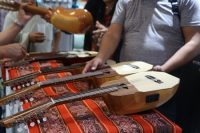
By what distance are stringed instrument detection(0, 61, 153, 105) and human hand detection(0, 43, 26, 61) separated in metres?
0.31

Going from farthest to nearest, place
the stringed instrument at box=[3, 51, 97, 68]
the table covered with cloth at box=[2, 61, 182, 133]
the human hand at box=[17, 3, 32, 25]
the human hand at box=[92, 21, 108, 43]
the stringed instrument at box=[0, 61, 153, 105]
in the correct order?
the human hand at box=[92, 21, 108, 43]
the stringed instrument at box=[3, 51, 97, 68]
the human hand at box=[17, 3, 32, 25]
the stringed instrument at box=[0, 61, 153, 105]
the table covered with cloth at box=[2, 61, 182, 133]

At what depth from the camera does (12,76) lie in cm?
109

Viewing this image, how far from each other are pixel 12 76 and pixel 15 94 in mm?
263

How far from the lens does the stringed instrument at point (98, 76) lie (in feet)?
2.83

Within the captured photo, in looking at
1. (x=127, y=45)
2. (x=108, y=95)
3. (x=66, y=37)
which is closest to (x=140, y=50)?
(x=127, y=45)

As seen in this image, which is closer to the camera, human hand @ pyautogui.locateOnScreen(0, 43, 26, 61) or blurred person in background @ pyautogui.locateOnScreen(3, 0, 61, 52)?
human hand @ pyautogui.locateOnScreen(0, 43, 26, 61)

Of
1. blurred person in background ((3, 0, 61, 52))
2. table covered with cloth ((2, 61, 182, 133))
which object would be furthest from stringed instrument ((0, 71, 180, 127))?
blurred person in background ((3, 0, 61, 52))

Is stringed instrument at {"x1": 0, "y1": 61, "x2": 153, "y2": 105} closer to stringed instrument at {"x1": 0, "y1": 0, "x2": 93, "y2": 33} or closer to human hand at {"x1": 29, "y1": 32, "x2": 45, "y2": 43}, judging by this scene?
stringed instrument at {"x1": 0, "y1": 0, "x2": 93, "y2": 33}

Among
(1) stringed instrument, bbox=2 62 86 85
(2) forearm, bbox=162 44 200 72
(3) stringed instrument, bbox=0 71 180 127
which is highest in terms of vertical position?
(2) forearm, bbox=162 44 200 72

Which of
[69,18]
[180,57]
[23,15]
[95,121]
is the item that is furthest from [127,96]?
[23,15]

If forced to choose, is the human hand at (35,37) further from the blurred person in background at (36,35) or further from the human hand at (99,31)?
the human hand at (99,31)

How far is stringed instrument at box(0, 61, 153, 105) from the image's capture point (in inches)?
34.0

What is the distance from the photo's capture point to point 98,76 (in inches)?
37.4

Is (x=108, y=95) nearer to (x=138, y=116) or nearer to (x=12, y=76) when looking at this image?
(x=138, y=116)
